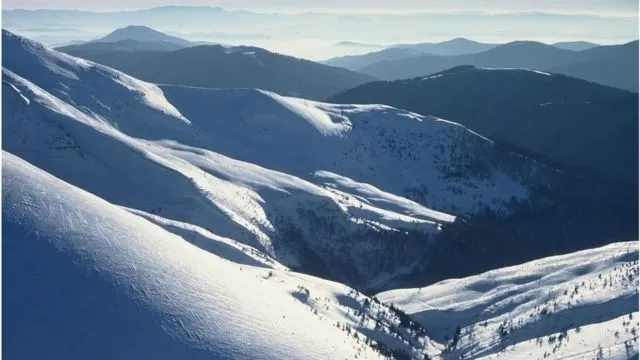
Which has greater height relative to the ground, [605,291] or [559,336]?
[605,291]

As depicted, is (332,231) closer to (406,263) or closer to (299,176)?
(406,263)

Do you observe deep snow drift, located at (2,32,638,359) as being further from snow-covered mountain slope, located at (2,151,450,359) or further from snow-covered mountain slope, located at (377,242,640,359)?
snow-covered mountain slope, located at (377,242,640,359)

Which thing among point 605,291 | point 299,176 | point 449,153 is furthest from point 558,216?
point 605,291

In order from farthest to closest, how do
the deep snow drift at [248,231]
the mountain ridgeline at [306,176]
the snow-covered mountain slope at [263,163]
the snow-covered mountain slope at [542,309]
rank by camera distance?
the mountain ridgeline at [306,176] → the snow-covered mountain slope at [263,163] → the snow-covered mountain slope at [542,309] → the deep snow drift at [248,231]

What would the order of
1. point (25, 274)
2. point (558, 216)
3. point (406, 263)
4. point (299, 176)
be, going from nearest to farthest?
1. point (25, 274)
2. point (406, 263)
3. point (299, 176)
4. point (558, 216)

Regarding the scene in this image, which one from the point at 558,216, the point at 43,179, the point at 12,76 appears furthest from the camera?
the point at 558,216

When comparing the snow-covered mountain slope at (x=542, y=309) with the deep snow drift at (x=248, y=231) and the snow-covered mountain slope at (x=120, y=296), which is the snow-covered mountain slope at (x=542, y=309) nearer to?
the deep snow drift at (x=248, y=231)

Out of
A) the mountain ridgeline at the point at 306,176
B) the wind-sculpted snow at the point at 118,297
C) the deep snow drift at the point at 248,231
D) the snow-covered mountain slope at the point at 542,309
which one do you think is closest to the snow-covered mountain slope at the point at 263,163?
the mountain ridgeline at the point at 306,176

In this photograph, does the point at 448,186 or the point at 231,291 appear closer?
the point at 231,291
